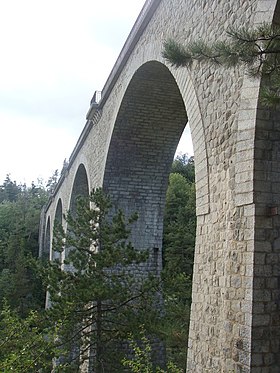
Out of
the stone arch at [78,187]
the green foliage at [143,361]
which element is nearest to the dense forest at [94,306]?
the green foliage at [143,361]

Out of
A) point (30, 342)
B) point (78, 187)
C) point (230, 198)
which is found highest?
point (78, 187)

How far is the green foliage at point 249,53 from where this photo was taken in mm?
2410

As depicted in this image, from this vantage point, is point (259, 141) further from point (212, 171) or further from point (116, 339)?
point (116, 339)

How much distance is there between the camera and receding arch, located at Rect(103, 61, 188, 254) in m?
8.65

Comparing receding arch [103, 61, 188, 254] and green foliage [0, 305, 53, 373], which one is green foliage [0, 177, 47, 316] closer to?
receding arch [103, 61, 188, 254]

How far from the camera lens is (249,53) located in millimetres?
2430

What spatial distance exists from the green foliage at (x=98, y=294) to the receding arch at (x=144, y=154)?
206cm

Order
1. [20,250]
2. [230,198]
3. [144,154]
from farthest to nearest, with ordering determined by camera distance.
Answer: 1. [20,250]
2. [144,154]
3. [230,198]

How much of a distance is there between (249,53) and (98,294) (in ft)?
17.1

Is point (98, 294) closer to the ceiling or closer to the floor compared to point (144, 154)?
closer to the floor

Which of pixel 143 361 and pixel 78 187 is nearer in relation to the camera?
pixel 143 361

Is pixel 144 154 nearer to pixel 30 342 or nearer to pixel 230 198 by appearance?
pixel 30 342

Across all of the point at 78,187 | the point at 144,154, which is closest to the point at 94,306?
the point at 144,154

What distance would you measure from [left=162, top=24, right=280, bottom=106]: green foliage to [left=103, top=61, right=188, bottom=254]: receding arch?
5604mm
